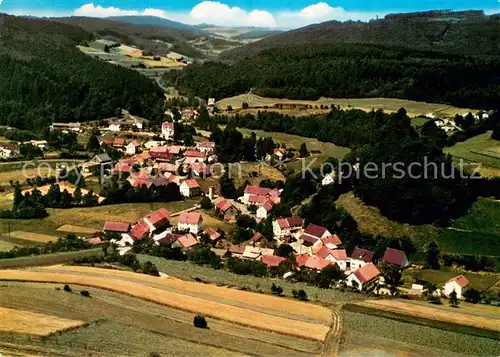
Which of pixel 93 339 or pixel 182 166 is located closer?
pixel 93 339

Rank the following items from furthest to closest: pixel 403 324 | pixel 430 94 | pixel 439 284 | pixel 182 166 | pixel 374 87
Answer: pixel 374 87
pixel 430 94
pixel 182 166
pixel 439 284
pixel 403 324

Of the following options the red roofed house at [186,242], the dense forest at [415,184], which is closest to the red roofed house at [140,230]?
the red roofed house at [186,242]

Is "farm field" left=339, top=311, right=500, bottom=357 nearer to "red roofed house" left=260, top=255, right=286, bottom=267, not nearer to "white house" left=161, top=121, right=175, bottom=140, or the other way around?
"red roofed house" left=260, top=255, right=286, bottom=267

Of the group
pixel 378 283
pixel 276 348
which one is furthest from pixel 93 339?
pixel 378 283

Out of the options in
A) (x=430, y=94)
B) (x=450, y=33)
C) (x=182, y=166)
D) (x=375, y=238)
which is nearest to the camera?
Result: (x=375, y=238)

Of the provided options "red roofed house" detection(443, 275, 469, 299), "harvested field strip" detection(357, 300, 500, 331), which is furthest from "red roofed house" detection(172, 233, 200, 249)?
"red roofed house" detection(443, 275, 469, 299)

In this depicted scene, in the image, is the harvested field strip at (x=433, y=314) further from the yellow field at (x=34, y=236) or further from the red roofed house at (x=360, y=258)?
the yellow field at (x=34, y=236)

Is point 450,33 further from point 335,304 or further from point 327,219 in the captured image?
point 335,304
